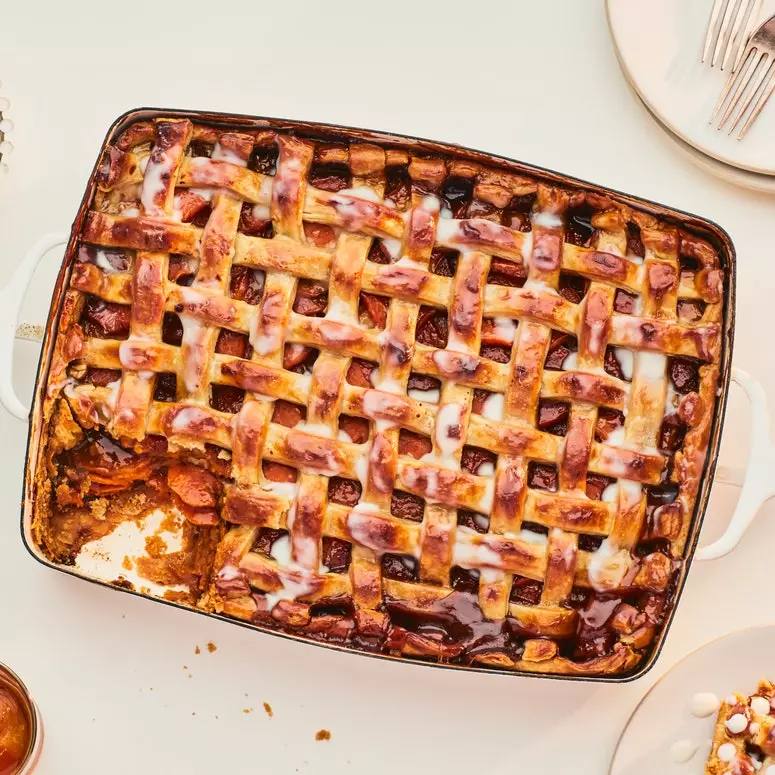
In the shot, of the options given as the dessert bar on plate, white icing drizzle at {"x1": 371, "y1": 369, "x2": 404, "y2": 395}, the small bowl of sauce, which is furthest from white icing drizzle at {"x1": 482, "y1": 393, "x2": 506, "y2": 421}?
the small bowl of sauce

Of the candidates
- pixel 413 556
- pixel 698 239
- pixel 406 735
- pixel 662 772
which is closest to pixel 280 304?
pixel 413 556

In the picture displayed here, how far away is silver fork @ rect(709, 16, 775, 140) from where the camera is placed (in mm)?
1489

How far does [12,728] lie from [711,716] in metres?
1.18

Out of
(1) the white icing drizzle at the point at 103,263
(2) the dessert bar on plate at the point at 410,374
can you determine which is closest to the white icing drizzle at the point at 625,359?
(2) the dessert bar on plate at the point at 410,374

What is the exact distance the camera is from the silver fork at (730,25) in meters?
1.52

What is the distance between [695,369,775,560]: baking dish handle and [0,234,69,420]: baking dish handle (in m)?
1.08

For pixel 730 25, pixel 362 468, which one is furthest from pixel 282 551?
pixel 730 25

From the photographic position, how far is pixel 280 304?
136 centimetres

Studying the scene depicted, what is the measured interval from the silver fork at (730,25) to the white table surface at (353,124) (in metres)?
0.16

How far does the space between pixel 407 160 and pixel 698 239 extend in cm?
46

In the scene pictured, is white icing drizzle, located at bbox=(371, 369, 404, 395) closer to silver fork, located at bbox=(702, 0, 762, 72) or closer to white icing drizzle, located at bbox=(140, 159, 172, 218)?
white icing drizzle, located at bbox=(140, 159, 172, 218)

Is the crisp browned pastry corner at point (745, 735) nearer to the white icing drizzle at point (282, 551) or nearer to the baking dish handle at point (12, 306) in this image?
the white icing drizzle at point (282, 551)

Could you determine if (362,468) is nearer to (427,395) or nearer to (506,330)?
(427,395)

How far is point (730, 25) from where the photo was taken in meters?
1.52
